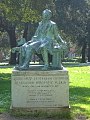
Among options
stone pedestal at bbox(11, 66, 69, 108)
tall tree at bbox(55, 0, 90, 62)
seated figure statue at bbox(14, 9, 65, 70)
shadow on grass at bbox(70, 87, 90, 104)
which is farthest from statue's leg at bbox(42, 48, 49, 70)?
Answer: tall tree at bbox(55, 0, 90, 62)

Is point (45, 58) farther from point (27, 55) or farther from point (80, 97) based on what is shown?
point (80, 97)

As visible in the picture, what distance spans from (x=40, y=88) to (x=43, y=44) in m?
1.17

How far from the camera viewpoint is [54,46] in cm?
1074

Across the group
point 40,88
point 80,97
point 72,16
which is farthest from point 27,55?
point 72,16

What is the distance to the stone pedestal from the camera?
33.7 feet

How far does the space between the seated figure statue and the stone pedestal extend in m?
0.36

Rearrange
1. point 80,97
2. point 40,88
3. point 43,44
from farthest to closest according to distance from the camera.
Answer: point 80,97 < point 43,44 < point 40,88

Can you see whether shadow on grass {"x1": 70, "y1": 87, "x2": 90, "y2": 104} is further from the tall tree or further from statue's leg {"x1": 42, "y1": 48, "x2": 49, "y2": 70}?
the tall tree

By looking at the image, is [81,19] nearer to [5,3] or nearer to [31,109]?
[5,3]

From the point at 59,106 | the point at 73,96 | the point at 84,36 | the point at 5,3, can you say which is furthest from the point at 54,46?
the point at 84,36

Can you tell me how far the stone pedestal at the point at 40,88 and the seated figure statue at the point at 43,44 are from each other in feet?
1.17

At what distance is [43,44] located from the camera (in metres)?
10.6

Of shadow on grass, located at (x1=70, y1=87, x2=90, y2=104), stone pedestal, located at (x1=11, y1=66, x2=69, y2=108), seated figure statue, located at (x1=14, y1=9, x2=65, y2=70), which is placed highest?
seated figure statue, located at (x1=14, y1=9, x2=65, y2=70)

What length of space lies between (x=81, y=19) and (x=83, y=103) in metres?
41.3
